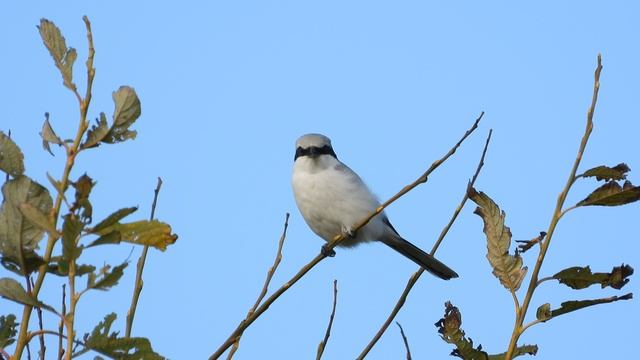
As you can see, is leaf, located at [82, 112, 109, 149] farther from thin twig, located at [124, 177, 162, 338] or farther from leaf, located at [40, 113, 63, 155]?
thin twig, located at [124, 177, 162, 338]

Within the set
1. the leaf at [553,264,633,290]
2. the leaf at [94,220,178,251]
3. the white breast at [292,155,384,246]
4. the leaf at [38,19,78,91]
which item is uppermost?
the white breast at [292,155,384,246]

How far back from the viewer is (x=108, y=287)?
1454mm

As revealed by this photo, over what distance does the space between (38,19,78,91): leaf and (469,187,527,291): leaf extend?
0.95 meters

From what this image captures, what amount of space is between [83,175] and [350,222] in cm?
500

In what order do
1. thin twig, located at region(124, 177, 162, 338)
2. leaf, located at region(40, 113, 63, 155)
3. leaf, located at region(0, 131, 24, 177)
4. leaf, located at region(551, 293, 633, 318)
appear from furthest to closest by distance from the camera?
thin twig, located at region(124, 177, 162, 338) → leaf, located at region(551, 293, 633, 318) → leaf, located at region(40, 113, 63, 155) → leaf, located at region(0, 131, 24, 177)

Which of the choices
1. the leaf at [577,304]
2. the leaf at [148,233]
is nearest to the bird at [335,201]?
the leaf at [577,304]

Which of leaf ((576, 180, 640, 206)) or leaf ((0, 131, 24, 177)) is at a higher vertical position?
leaf ((576, 180, 640, 206))

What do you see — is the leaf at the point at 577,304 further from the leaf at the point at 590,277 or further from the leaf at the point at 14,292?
the leaf at the point at 14,292

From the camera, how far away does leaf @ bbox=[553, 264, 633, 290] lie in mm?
1824

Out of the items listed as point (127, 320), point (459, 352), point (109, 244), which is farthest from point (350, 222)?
point (109, 244)

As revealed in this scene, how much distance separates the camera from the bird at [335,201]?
6.40m

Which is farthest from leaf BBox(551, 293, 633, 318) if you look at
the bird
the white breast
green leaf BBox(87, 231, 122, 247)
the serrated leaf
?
the white breast

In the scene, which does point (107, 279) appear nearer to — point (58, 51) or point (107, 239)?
point (107, 239)

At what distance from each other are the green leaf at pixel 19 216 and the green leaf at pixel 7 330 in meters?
0.23
